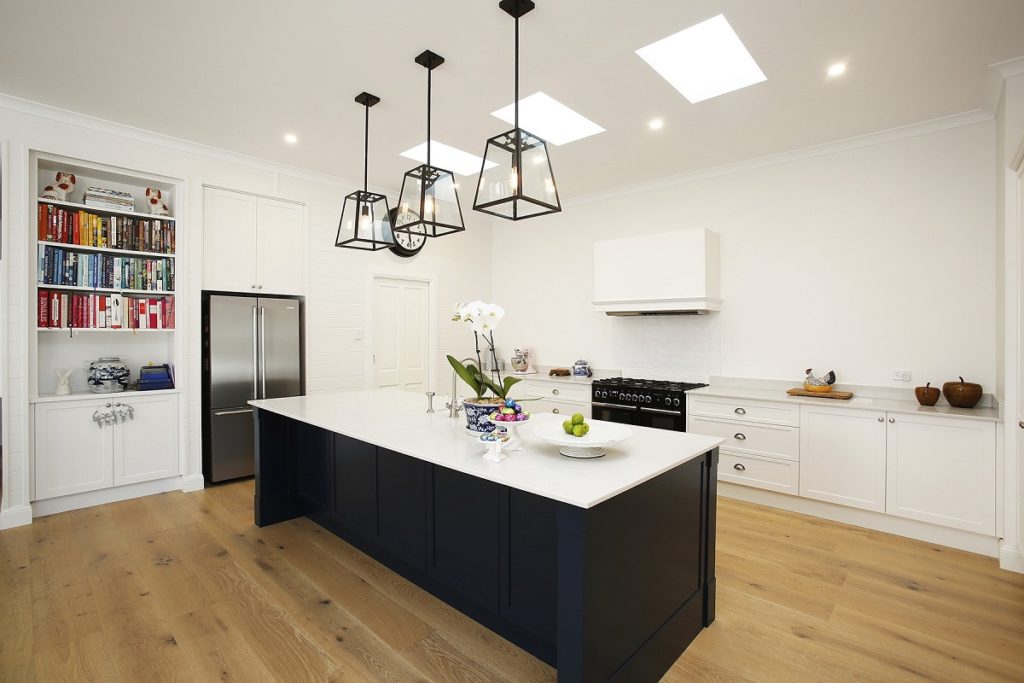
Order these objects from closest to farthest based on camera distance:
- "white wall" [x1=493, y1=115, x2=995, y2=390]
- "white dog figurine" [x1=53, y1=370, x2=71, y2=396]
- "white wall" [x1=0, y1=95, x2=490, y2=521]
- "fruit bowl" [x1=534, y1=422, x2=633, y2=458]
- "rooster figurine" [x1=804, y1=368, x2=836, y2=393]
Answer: "fruit bowl" [x1=534, y1=422, x2=633, y2=458] → "white wall" [x1=0, y1=95, x2=490, y2=521] → "white wall" [x1=493, y1=115, x2=995, y2=390] → "white dog figurine" [x1=53, y1=370, x2=71, y2=396] → "rooster figurine" [x1=804, y1=368, x2=836, y2=393]

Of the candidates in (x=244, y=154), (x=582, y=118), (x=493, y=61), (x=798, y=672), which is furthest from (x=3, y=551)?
(x=582, y=118)

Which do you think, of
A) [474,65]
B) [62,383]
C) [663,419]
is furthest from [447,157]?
[62,383]

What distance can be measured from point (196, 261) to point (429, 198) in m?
2.56

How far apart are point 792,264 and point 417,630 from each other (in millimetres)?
3895

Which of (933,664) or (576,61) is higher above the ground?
(576,61)

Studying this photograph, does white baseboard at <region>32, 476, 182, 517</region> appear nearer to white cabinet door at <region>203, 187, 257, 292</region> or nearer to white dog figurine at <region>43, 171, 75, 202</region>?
white cabinet door at <region>203, 187, 257, 292</region>

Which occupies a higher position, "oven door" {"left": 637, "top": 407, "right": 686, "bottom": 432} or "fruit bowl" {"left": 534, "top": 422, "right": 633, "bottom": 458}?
"fruit bowl" {"left": 534, "top": 422, "right": 633, "bottom": 458}

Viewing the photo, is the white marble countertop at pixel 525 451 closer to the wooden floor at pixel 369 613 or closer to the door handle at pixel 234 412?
the wooden floor at pixel 369 613

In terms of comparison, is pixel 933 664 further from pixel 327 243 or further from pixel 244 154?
pixel 244 154

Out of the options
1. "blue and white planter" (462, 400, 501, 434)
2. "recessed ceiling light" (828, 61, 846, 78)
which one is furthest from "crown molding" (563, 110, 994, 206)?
"blue and white planter" (462, 400, 501, 434)

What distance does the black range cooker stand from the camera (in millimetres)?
4176

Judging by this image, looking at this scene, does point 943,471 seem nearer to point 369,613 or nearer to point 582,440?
point 582,440

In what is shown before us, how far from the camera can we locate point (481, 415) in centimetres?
228

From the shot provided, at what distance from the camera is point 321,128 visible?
12.1ft
